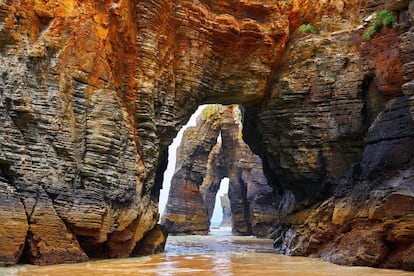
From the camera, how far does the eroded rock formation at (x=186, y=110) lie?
1146cm

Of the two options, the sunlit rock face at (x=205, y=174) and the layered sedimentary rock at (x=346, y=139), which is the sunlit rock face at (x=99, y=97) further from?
the sunlit rock face at (x=205, y=174)

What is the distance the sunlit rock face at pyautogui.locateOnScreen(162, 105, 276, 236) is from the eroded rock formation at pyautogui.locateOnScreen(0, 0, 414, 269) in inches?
723

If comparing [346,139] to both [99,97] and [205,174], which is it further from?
[205,174]

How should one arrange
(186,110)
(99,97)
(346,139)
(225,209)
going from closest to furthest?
(99,97)
(346,139)
(186,110)
(225,209)

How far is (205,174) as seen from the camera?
40.5m

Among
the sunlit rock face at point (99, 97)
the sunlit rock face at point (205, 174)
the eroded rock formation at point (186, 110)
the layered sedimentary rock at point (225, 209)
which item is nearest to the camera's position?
the sunlit rock face at point (99, 97)

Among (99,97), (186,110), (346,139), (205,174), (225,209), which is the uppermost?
(186,110)

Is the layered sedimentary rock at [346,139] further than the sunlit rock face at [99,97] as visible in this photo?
Yes

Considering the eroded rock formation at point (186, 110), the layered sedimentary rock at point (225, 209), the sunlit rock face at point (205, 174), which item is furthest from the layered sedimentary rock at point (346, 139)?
the layered sedimentary rock at point (225, 209)

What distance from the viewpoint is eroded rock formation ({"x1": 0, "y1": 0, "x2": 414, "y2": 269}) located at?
1146 centimetres

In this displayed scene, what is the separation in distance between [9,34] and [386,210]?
1181cm

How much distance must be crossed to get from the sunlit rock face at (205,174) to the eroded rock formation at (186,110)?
18.4m

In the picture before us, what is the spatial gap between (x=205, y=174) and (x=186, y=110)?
2341 centimetres

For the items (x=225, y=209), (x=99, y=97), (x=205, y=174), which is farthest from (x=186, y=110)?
(x=225, y=209)
